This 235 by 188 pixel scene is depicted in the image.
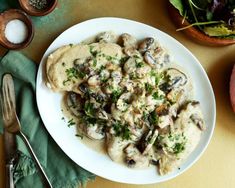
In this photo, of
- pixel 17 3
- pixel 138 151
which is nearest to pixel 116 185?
pixel 138 151

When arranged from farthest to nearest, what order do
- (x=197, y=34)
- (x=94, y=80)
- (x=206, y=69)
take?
(x=206, y=69) → (x=197, y=34) → (x=94, y=80)

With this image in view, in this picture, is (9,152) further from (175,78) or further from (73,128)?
(175,78)

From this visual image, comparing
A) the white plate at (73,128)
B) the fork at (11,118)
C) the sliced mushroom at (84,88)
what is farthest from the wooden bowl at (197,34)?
the fork at (11,118)

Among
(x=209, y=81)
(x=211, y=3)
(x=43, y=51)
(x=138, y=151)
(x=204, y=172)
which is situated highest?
(x=211, y=3)

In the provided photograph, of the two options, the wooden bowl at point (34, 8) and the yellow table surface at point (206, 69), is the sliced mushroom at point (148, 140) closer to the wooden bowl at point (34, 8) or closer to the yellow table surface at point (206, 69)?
the yellow table surface at point (206, 69)

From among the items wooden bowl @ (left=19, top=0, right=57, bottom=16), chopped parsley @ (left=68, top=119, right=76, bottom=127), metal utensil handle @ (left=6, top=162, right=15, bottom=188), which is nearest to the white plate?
chopped parsley @ (left=68, top=119, right=76, bottom=127)

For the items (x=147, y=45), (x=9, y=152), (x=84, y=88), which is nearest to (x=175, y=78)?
(x=147, y=45)

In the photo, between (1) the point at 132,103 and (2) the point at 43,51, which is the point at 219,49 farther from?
(2) the point at 43,51
